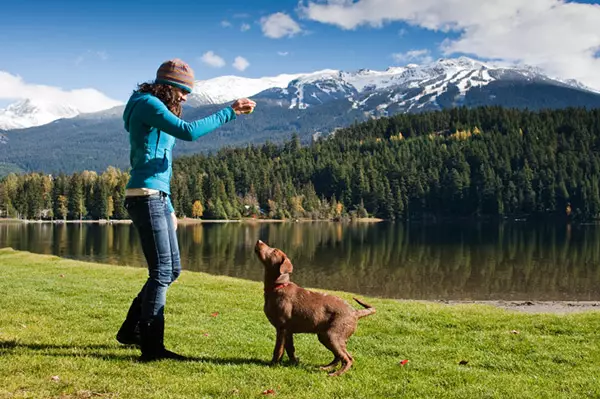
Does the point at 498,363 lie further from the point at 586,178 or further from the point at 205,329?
the point at 586,178

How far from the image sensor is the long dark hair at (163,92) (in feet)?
22.7

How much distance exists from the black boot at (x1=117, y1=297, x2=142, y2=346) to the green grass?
0.83 feet

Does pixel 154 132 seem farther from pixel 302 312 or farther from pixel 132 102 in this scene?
pixel 302 312

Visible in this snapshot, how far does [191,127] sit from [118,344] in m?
4.01

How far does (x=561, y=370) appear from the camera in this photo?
25.9 ft

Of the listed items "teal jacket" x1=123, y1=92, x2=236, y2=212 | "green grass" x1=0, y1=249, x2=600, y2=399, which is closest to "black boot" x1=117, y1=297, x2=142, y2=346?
"green grass" x1=0, y1=249, x2=600, y2=399

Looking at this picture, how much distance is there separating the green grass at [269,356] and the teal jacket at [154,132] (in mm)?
2432

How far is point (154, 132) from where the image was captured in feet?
22.5

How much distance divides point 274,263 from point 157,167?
2.09 metres

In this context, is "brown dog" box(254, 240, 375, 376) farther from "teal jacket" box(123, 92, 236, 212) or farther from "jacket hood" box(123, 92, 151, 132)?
"jacket hood" box(123, 92, 151, 132)

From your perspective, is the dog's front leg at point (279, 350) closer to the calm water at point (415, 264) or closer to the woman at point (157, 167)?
the woman at point (157, 167)

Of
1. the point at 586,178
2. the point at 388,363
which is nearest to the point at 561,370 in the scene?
the point at 388,363

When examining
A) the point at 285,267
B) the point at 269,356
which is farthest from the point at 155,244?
the point at 269,356

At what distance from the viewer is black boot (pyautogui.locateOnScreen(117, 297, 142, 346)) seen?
24.3 feet
